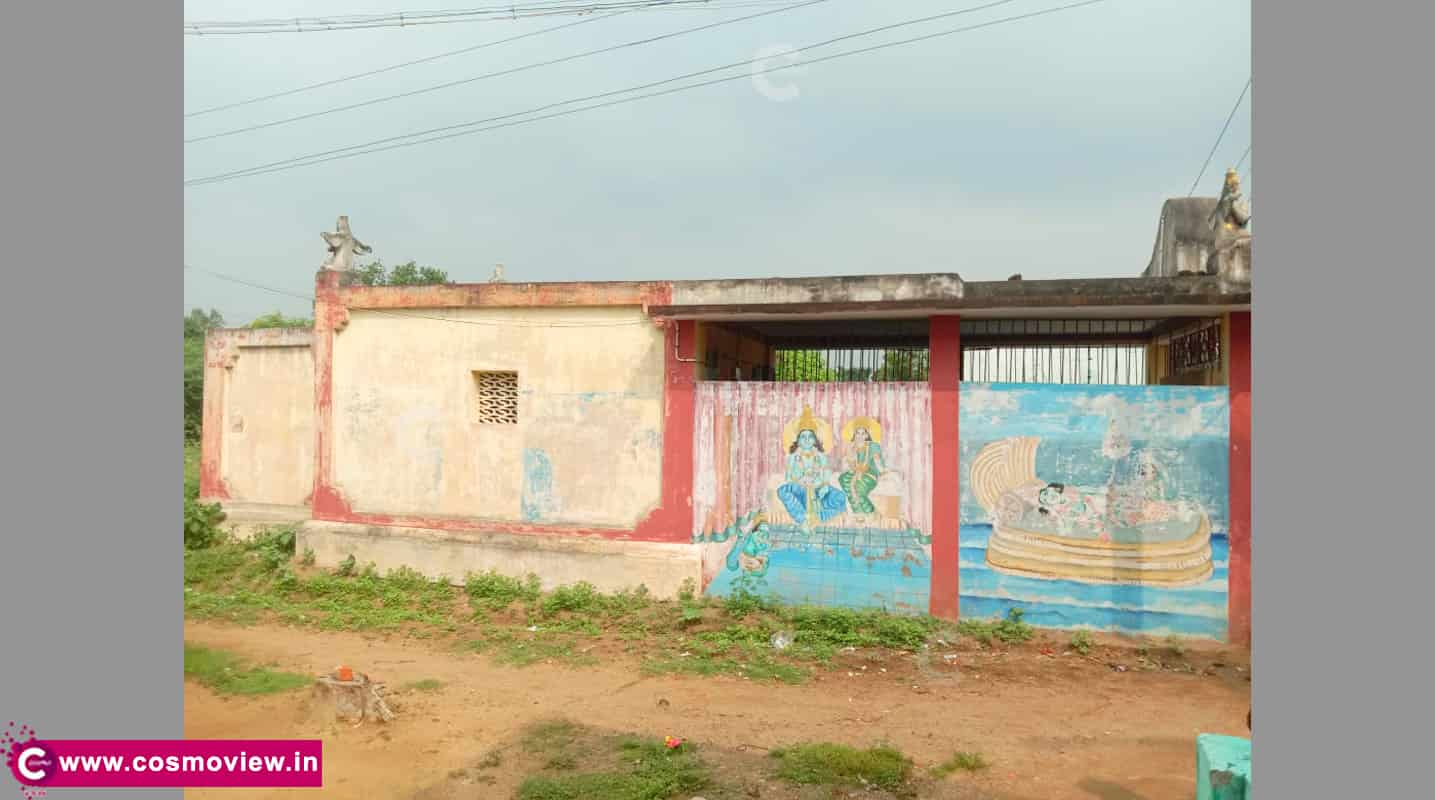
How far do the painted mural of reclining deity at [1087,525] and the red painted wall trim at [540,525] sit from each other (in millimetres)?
3150

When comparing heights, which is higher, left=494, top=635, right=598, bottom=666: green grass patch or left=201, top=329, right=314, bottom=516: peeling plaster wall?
left=201, top=329, right=314, bottom=516: peeling plaster wall

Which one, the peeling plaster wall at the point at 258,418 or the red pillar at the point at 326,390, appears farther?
the peeling plaster wall at the point at 258,418

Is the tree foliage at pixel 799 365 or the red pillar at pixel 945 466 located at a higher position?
the tree foliage at pixel 799 365

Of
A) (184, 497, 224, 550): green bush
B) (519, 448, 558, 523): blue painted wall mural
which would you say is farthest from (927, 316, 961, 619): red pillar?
(184, 497, 224, 550): green bush

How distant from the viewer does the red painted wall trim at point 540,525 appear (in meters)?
9.83

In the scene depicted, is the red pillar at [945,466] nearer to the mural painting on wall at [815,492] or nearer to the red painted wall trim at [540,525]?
the mural painting on wall at [815,492]

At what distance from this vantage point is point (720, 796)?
17.1ft

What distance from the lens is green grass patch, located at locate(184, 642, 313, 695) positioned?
7363mm

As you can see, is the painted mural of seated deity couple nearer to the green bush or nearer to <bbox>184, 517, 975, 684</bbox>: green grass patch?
<bbox>184, 517, 975, 684</bbox>: green grass patch

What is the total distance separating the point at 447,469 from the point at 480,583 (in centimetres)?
149

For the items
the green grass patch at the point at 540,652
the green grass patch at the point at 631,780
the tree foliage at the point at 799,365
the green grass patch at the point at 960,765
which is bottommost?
the green grass patch at the point at 540,652

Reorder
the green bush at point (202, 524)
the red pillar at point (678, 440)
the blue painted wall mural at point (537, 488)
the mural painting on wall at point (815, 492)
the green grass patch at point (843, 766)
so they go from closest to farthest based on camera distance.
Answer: the green grass patch at point (843, 766) → the mural painting on wall at point (815, 492) → the red pillar at point (678, 440) → the blue painted wall mural at point (537, 488) → the green bush at point (202, 524)

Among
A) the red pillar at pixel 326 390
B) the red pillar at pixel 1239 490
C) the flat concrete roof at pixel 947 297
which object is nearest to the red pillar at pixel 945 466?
the flat concrete roof at pixel 947 297

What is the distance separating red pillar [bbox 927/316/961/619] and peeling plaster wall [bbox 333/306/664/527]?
3034 mm
